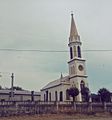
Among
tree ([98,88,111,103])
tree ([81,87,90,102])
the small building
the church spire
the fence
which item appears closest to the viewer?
the fence

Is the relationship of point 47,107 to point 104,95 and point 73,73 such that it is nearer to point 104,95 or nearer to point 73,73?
point 104,95

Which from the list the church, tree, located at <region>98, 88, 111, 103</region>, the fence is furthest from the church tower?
the fence

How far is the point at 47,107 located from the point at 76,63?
2841 cm

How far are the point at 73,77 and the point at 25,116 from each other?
3168cm

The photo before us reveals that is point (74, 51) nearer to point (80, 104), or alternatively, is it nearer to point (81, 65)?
point (81, 65)

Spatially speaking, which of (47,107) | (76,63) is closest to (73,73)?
(76,63)

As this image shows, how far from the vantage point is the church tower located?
66.8 metres

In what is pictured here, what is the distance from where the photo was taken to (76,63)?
6831 centimetres

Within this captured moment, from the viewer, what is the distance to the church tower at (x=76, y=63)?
219 feet

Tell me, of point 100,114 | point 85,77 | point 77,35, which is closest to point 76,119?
point 100,114

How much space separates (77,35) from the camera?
232 ft

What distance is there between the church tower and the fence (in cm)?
1773


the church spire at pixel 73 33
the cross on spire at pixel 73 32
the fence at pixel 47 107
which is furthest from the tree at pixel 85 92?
the cross on spire at pixel 73 32

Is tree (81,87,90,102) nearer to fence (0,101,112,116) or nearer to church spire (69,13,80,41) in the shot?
fence (0,101,112,116)
